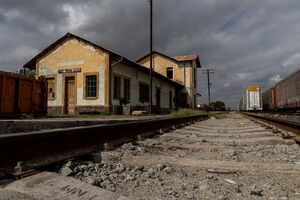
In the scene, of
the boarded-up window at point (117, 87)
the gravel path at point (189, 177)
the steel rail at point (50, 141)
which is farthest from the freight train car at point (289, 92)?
the steel rail at point (50, 141)

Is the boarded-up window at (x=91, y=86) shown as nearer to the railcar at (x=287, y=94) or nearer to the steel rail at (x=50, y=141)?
the steel rail at (x=50, y=141)

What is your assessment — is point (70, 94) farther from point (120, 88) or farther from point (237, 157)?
point (237, 157)

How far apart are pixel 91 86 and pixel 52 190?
1692 cm

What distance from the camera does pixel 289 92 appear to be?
79.8 feet

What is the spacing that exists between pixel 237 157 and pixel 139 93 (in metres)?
19.3

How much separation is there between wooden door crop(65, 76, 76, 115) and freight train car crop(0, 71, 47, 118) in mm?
4608

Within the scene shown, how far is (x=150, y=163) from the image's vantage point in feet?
9.02

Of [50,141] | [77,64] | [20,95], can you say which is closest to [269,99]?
[77,64]

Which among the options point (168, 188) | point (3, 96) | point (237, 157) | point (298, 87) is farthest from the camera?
point (298, 87)

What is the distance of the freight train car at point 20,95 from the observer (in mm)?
11152

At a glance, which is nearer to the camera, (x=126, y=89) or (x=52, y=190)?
(x=52, y=190)

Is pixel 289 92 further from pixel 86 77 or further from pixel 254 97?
pixel 86 77

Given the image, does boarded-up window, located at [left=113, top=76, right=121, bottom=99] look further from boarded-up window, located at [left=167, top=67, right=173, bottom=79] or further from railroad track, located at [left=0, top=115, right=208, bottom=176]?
boarded-up window, located at [left=167, top=67, right=173, bottom=79]

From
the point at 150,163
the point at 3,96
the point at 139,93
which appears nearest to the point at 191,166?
the point at 150,163
